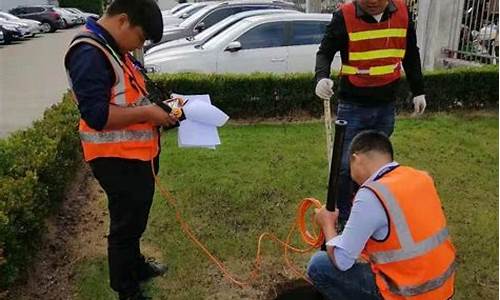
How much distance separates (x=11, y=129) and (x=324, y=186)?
5249 millimetres

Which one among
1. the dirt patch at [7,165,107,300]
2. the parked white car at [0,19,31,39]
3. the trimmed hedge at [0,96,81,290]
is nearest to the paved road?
the parked white car at [0,19,31,39]

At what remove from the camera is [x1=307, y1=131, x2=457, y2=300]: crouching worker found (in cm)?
182

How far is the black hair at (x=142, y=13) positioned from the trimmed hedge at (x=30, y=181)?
Result: 47.6 inches

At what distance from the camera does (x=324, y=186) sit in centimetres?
454

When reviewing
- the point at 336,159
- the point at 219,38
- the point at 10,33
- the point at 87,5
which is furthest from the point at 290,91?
the point at 87,5

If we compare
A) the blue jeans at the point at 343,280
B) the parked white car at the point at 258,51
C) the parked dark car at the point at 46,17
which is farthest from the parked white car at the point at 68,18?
the blue jeans at the point at 343,280

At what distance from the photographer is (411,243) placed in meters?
1.84

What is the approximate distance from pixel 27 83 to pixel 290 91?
24.7 ft

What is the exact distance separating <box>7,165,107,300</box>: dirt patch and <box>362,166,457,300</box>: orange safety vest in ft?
6.38

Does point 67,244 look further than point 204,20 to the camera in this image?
No

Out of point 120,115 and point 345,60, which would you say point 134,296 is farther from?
point 345,60

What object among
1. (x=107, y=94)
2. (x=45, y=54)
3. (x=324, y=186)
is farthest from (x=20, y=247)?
(x=45, y=54)

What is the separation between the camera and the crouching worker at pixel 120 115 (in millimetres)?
2213

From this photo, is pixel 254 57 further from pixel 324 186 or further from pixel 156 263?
pixel 156 263
